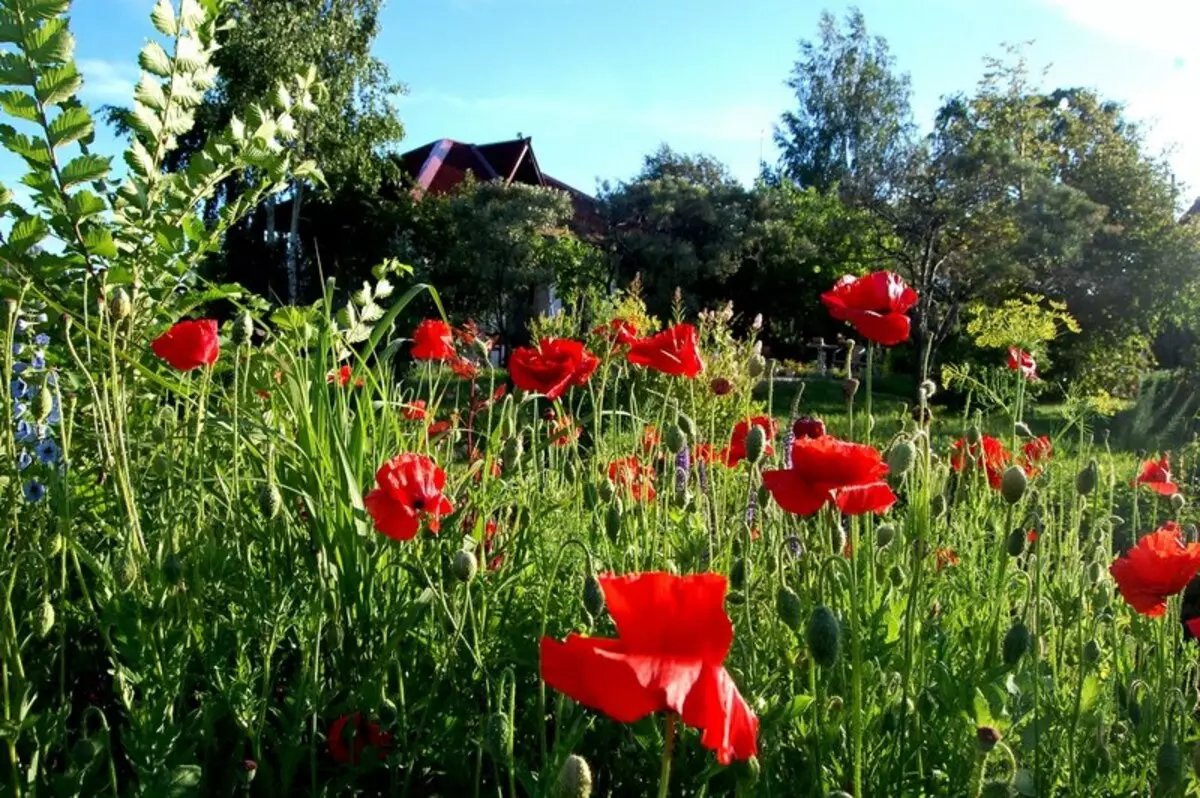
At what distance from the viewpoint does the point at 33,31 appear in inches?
68.1

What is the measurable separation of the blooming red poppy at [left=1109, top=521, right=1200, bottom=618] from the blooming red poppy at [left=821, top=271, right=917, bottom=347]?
0.40 metres

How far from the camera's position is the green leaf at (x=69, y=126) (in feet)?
5.82

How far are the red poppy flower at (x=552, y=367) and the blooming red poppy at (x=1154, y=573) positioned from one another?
89cm

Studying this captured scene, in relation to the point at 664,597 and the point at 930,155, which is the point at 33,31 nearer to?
the point at 664,597

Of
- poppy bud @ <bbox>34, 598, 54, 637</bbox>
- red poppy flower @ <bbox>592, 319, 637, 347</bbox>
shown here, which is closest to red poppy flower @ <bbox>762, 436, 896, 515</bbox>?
poppy bud @ <bbox>34, 598, 54, 637</bbox>

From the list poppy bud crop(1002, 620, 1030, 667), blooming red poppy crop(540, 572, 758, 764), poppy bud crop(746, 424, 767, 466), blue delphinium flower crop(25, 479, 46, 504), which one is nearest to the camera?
blooming red poppy crop(540, 572, 758, 764)

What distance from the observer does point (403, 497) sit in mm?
1235

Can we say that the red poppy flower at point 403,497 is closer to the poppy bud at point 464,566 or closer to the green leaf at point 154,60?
the poppy bud at point 464,566

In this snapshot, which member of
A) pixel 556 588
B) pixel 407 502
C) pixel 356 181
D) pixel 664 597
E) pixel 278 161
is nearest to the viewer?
pixel 664 597

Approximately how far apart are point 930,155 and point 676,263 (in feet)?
15.7

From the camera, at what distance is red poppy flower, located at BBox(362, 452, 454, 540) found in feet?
4.02

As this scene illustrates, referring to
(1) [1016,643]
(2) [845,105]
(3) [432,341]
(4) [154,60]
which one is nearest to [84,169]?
(4) [154,60]

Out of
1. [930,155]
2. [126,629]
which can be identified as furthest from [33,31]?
[930,155]

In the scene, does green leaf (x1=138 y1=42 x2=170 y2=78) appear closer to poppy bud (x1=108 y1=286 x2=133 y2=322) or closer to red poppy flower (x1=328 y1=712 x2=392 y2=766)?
poppy bud (x1=108 y1=286 x2=133 y2=322)
